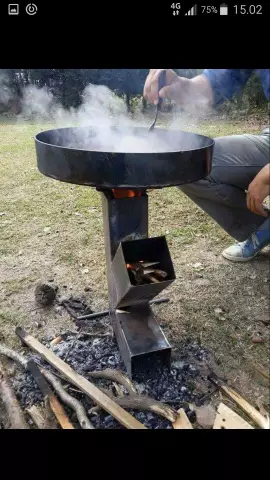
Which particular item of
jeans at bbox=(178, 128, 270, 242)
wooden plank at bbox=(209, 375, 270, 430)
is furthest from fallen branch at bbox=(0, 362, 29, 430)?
jeans at bbox=(178, 128, 270, 242)

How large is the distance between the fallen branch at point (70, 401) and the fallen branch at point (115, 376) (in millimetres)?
159

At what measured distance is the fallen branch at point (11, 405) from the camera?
143cm

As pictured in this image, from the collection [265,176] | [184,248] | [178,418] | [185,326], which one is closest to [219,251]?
[184,248]

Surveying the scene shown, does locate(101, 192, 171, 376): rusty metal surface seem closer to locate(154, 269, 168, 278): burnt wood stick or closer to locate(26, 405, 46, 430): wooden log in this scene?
locate(154, 269, 168, 278): burnt wood stick

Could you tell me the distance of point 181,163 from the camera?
4.42 feet

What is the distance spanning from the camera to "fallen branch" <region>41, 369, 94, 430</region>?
4.67 ft

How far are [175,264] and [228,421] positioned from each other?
1279 millimetres

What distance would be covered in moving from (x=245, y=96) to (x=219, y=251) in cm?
116

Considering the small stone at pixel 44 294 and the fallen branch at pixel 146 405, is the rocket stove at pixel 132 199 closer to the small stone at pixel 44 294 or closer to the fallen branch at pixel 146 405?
the fallen branch at pixel 146 405

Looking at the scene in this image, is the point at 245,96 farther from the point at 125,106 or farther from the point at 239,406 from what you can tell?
the point at 239,406

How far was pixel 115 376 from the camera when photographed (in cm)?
166
